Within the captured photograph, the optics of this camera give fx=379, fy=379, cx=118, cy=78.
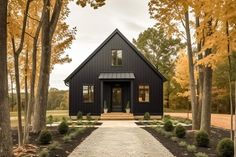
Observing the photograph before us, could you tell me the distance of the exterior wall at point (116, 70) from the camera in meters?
33.9

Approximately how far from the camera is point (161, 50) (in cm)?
5659

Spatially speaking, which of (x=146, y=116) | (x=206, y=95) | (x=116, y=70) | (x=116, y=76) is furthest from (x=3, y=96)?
(x=116, y=70)

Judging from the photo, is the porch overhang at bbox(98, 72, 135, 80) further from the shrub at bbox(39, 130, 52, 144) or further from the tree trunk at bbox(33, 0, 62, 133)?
the shrub at bbox(39, 130, 52, 144)

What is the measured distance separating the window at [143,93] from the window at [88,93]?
14.2ft

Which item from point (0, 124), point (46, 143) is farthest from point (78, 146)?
point (0, 124)

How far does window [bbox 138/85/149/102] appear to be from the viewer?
34.2 metres

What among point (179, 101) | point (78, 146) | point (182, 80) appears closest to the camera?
point (78, 146)

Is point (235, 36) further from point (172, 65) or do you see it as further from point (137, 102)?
point (172, 65)

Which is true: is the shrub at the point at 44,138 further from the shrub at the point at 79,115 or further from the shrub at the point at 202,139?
the shrub at the point at 79,115

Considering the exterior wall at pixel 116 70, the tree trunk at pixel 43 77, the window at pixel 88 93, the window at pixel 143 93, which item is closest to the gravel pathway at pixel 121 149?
the tree trunk at pixel 43 77

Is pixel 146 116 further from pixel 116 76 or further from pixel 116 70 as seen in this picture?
pixel 116 70

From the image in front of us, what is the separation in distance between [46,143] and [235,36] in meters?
7.53

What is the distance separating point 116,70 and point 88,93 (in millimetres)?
3293

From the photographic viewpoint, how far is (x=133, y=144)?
13914 millimetres
